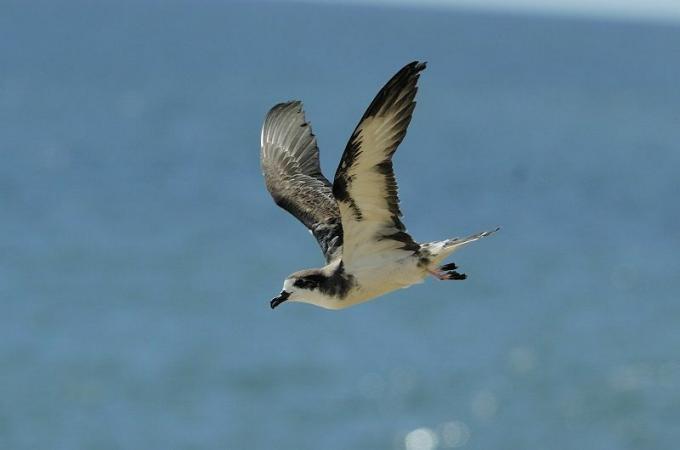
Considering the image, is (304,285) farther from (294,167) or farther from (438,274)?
(294,167)

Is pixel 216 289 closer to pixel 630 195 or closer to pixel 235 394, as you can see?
pixel 235 394

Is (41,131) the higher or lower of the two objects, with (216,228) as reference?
higher

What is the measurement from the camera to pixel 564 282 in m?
44.7

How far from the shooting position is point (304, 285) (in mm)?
11570

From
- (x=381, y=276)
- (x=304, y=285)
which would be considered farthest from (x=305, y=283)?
(x=381, y=276)

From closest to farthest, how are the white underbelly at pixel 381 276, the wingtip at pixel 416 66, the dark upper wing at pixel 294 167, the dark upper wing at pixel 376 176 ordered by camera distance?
the wingtip at pixel 416 66
the dark upper wing at pixel 376 176
the white underbelly at pixel 381 276
the dark upper wing at pixel 294 167

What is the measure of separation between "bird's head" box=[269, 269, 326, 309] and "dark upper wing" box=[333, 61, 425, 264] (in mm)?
291

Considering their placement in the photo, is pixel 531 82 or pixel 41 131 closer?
pixel 41 131

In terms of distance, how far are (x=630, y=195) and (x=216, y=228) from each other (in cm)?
1829

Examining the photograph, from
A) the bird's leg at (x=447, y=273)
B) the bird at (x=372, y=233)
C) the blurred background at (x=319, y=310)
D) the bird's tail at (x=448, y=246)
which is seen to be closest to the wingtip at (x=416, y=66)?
the bird at (x=372, y=233)

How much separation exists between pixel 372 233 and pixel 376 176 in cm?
63

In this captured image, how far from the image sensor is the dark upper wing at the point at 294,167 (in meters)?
13.4

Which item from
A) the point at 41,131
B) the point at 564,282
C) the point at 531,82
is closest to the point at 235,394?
the point at 564,282

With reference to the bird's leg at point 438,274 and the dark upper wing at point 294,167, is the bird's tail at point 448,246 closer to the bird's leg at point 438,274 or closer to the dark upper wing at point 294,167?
the bird's leg at point 438,274
